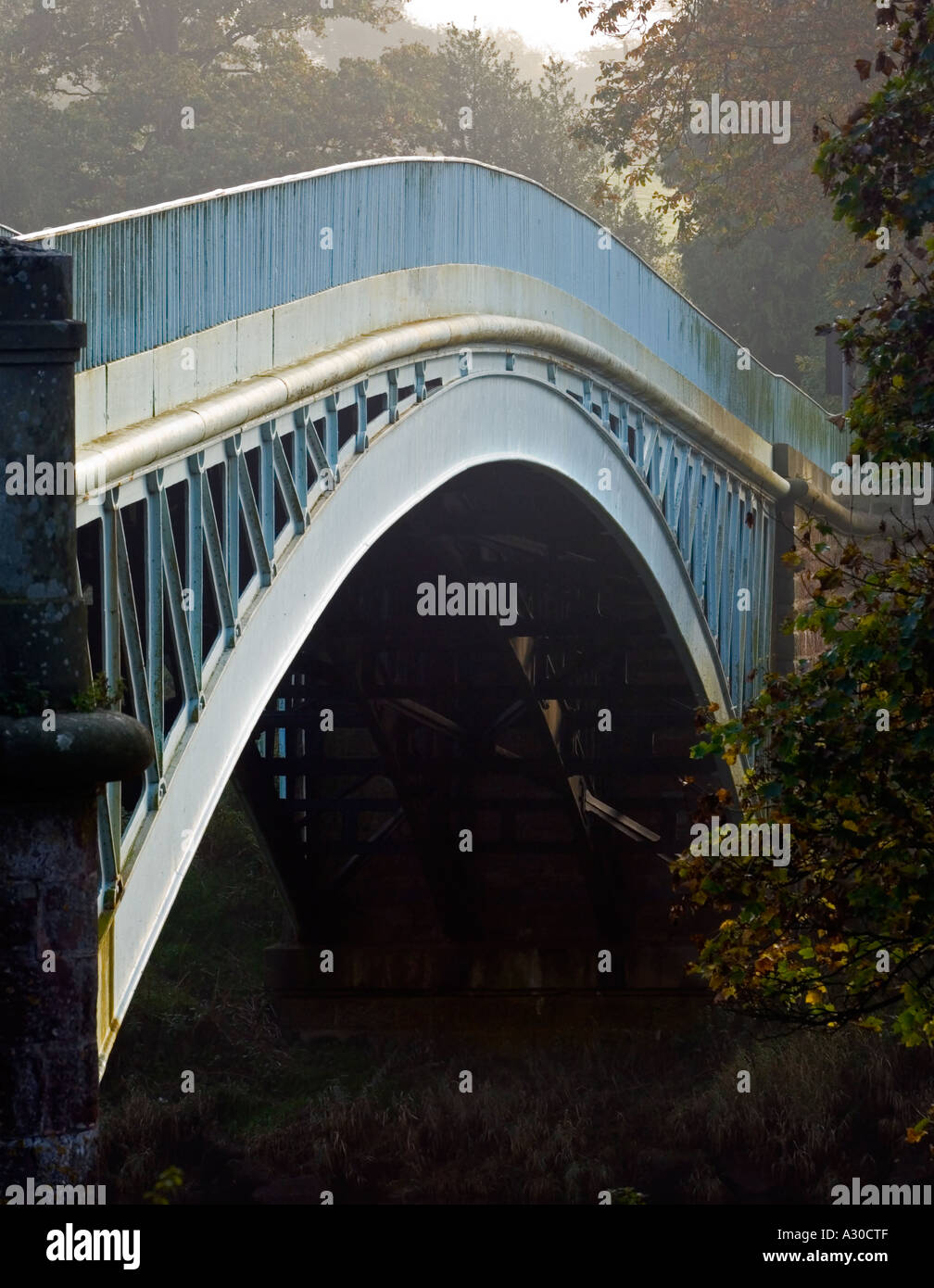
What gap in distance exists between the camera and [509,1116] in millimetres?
19656

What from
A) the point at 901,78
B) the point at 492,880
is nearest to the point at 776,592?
the point at 492,880

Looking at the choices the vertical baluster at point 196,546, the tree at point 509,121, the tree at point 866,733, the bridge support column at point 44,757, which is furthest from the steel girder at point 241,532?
the tree at point 509,121

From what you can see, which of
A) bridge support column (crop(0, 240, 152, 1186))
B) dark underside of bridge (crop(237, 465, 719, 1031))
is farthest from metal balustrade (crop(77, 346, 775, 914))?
dark underside of bridge (crop(237, 465, 719, 1031))

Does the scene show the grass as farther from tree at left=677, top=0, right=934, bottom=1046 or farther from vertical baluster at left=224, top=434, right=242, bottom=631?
vertical baluster at left=224, top=434, right=242, bottom=631

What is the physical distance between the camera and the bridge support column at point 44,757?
539 cm

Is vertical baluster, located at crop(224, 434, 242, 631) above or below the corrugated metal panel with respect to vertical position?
below

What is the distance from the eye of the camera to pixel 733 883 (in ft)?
29.5

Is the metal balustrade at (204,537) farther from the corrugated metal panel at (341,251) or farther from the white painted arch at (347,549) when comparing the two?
the corrugated metal panel at (341,251)

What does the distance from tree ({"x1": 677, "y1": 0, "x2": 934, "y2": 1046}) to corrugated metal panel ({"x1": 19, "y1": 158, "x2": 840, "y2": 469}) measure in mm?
2385

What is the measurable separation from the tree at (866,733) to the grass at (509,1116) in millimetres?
8878

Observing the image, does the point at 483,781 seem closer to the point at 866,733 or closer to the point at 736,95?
the point at 866,733

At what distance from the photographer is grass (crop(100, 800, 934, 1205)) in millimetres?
18297

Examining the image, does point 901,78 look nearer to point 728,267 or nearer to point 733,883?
point 733,883

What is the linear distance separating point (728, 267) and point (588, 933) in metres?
19.2
